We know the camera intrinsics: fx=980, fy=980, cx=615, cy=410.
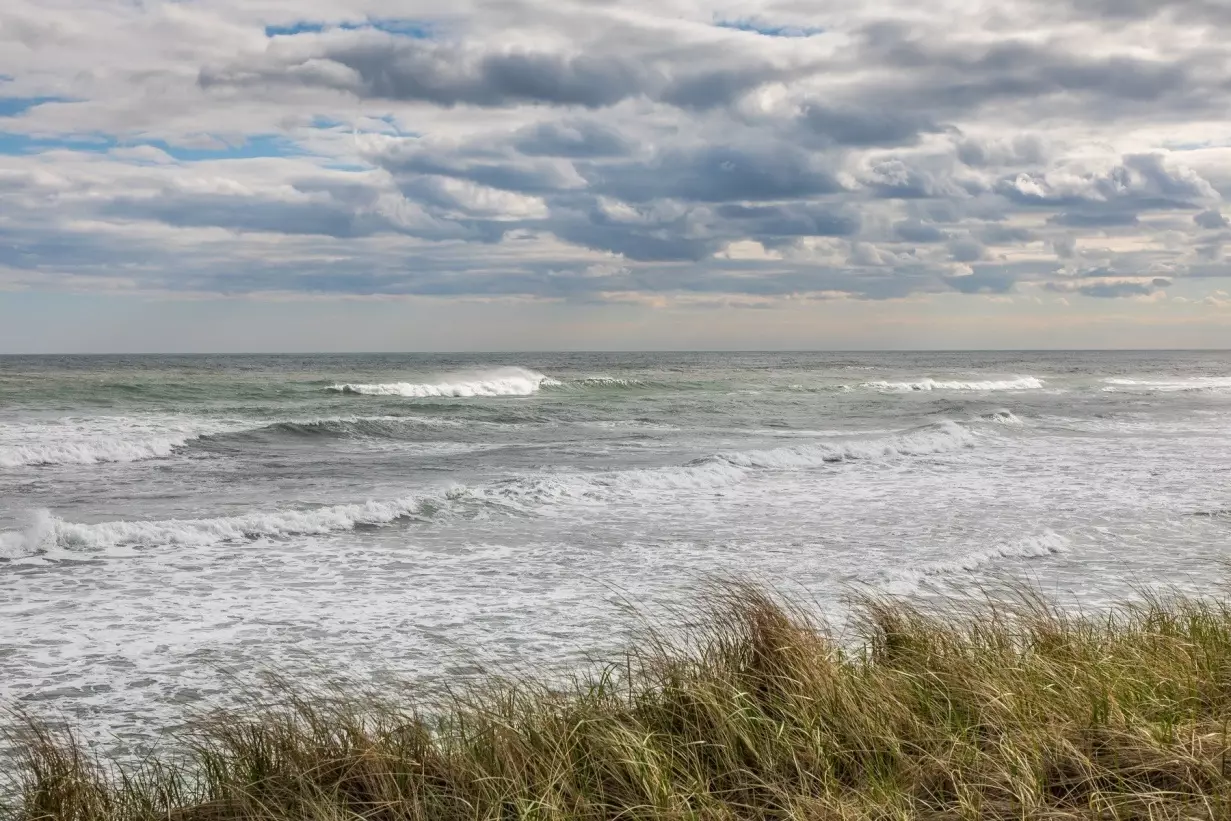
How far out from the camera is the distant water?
24.2 ft

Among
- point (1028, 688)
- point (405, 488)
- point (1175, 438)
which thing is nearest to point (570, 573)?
point (1028, 688)

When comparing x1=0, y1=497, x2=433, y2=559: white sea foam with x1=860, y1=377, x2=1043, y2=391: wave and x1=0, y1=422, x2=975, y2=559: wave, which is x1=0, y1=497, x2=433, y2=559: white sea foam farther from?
x1=860, y1=377, x2=1043, y2=391: wave

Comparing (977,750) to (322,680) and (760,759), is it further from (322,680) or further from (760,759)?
(322,680)

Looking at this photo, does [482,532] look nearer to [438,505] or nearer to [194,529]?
[438,505]

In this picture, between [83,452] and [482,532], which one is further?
[83,452]

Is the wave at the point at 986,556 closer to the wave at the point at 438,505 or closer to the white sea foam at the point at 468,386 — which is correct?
the wave at the point at 438,505

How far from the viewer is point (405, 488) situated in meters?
16.2

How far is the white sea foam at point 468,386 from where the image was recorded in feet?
166

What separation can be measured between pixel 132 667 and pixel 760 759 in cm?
490

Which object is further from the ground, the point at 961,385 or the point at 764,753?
the point at 961,385

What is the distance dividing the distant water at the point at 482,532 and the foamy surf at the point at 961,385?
111 ft

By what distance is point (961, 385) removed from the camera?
6688 cm

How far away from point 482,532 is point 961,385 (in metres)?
60.3

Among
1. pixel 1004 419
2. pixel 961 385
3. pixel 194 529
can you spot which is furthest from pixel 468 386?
pixel 194 529
